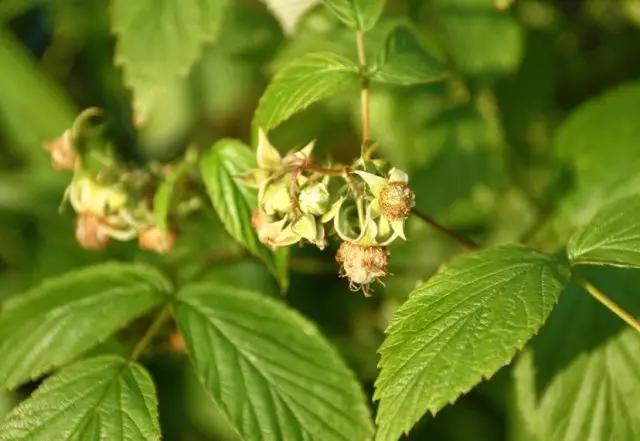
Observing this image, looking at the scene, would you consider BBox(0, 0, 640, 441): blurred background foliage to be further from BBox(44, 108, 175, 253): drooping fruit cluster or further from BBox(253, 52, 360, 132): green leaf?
BBox(253, 52, 360, 132): green leaf

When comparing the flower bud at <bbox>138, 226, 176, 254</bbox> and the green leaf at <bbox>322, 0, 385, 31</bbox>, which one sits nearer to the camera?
the green leaf at <bbox>322, 0, 385, 31</bbox>

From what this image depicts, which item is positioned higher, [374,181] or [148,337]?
[374,181]

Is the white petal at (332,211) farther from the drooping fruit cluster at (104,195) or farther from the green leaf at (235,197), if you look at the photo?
the drooping fruit cluster at (104,195)

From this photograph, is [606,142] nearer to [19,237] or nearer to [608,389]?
[608,389]

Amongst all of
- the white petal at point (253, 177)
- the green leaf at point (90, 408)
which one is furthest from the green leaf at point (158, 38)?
the green leaf at point (90, 408)

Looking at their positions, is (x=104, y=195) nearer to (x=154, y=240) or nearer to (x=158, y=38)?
(x=154, y=240)

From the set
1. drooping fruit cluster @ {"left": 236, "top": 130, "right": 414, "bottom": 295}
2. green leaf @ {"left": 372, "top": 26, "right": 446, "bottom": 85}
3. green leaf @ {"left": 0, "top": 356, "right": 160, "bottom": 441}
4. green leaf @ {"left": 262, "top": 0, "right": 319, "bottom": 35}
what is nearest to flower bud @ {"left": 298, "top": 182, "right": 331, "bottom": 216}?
drooping fruit cluster @ {"left": 236, "top": 130, "right": 414, "bottom": 295}

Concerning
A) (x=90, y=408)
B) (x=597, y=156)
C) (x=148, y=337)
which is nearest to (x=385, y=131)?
(x=597, y=156)
